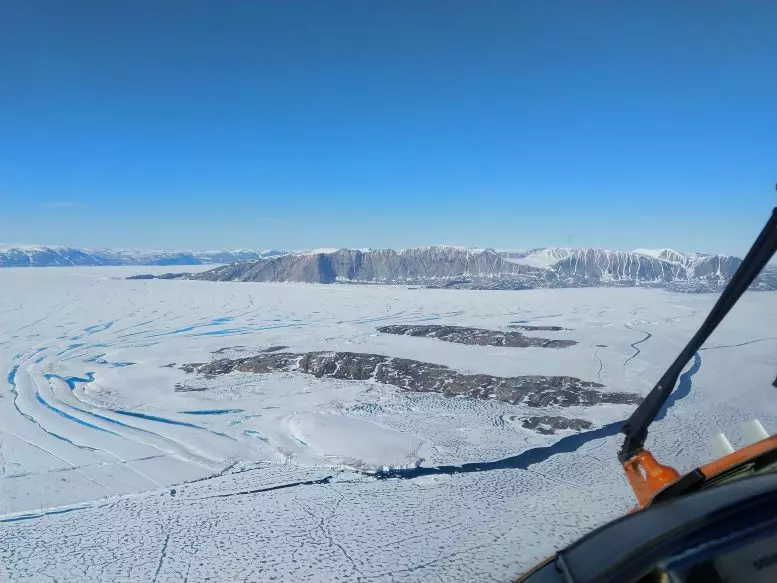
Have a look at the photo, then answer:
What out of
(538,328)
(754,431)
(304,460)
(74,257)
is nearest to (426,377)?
(304,460)

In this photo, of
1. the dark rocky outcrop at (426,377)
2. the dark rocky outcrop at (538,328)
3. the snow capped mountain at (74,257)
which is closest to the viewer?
the dark rocky outcrop at (426,377)

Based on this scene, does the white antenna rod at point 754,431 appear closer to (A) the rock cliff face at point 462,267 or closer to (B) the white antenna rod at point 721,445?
(B) the white antenna rod at point 721,445

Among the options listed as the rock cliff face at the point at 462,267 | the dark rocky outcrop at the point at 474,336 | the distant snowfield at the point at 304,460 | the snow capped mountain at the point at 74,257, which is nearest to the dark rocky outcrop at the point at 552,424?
the distant snowfield at the point at 304,460

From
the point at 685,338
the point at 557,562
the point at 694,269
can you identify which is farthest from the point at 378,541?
the point at 694,269

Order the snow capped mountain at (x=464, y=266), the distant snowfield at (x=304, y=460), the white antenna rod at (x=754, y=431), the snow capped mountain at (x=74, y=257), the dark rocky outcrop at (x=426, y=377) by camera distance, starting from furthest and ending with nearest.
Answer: the snow capped mountain at (x=74, y=257), the snow capped mountain at (x=464, y=266), the dark rocky outcrop at (x=426, y=377), the distant snowfield at (x=304, y=460), the white antenna rod at (x=754, y=431)

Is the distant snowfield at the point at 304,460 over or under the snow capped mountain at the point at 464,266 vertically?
under

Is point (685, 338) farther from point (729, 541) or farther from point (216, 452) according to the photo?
point (729, 541)

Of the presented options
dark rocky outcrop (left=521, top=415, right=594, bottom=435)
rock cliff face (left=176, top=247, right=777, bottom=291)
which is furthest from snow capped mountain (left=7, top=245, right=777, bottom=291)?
dark rocky outcrop (left=521, top=415, right=594, bottom=435)

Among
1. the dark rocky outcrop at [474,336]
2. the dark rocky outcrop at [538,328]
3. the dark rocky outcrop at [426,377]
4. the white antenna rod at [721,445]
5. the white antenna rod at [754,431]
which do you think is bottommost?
the dark rocky outcrop at [426,377]
